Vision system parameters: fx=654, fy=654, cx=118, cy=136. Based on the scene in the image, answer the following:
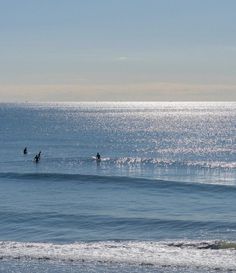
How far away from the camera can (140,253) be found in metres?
26.7

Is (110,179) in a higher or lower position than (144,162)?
lower

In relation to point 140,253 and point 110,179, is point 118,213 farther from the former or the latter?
point 110,179

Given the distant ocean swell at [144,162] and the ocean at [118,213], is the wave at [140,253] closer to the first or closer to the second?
the ocean at [118,213]

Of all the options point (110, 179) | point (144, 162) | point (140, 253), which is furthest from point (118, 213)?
point (144, 162)

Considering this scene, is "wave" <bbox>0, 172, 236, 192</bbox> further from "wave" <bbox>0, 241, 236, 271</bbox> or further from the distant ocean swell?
"wave" <bbox>0, 241, 236, 271</bbox>

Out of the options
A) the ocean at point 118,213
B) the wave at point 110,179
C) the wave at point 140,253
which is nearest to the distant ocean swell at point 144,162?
the ocean at point 118,213

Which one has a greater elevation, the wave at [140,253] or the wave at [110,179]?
the wave at [110,179]

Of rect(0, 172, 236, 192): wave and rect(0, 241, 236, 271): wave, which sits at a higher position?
rect(0, 172, 236, 192): wave

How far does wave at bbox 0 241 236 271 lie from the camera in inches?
977

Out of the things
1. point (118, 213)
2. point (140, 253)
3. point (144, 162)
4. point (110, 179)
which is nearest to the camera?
point (140, 253)

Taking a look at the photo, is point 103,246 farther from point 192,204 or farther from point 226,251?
point 192,204

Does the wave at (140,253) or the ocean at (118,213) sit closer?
the wave at (140,253)

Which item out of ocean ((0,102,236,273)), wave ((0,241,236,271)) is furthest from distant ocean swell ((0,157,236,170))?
wave ((0,241,236,271))

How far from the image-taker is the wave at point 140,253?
Answer: 24812 mm
